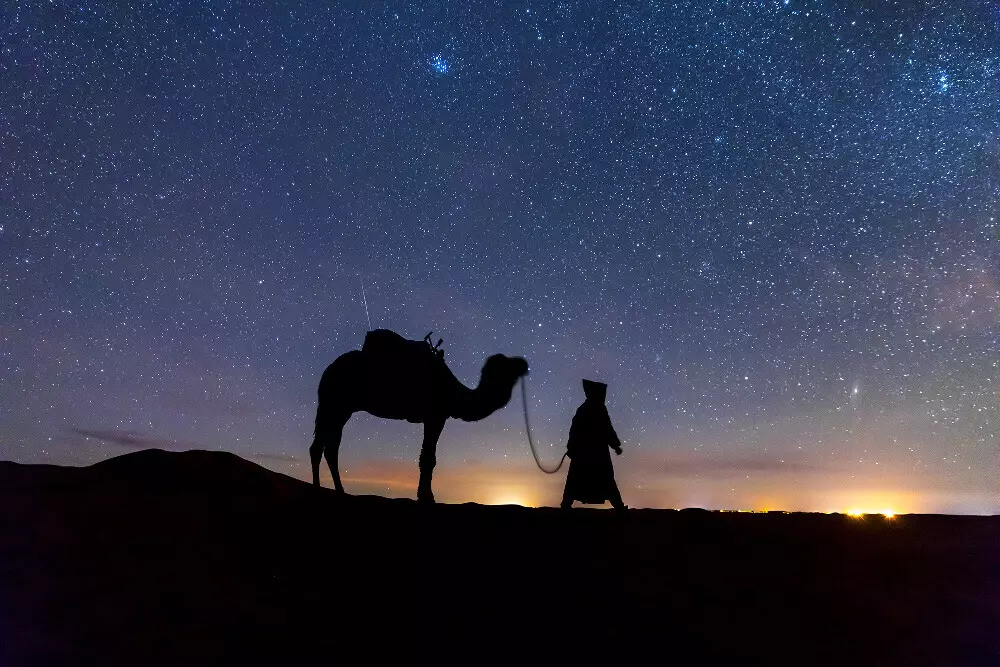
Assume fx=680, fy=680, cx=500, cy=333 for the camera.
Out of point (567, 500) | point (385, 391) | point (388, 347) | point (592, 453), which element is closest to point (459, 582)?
point (567, 500)

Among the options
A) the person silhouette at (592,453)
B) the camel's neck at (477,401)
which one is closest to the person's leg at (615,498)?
the person silhouette at (592,453)

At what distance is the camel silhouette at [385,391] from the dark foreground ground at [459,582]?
6.49 feet

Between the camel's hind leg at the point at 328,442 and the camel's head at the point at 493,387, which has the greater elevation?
the camel's head at the point at 493,387

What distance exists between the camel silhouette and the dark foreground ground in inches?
77.9

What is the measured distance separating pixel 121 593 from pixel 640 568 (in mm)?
4955

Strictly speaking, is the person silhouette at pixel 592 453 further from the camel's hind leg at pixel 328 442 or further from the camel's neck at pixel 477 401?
the camel's hind leg at pixel 328 442

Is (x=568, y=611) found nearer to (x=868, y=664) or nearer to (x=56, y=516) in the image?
(x=868, y=664)

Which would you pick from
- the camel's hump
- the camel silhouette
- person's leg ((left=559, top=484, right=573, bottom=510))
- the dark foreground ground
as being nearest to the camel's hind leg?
the camel silhouette

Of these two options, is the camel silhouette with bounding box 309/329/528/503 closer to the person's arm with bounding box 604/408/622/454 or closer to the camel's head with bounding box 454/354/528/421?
the camel's head with bounding box 454/354/528/421

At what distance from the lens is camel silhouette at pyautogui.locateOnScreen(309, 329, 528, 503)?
438 inches

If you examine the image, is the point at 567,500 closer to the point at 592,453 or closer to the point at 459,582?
the point at 592,453

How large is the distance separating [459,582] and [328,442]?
204 inches

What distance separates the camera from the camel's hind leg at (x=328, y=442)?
1117 centimetres

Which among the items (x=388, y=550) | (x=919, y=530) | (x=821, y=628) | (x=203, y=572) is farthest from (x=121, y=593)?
(x=919, y=530)
